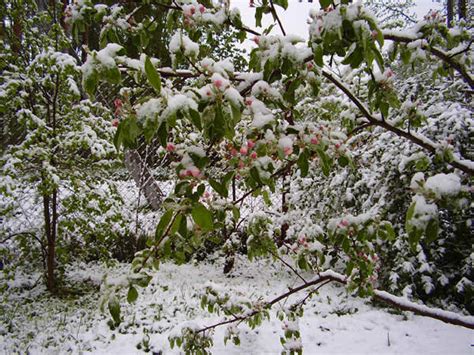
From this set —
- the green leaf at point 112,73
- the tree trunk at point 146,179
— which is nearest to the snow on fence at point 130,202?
the tree trunk at point 146,179

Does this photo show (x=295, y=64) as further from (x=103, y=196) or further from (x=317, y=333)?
(x=103, y=196)

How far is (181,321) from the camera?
10.6 feet

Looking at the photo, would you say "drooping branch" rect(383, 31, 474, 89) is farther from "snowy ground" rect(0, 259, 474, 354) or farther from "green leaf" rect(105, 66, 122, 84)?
"snowy ground" rect(0, 259, 474, 354)

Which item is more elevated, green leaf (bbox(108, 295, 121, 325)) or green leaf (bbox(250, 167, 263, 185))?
green leaf (bbox(250, 167, 263, 185))

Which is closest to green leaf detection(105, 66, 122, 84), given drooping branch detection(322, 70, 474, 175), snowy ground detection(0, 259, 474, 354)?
drooping branch detection(322, 70, 474, 175)

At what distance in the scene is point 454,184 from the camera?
2.55ft

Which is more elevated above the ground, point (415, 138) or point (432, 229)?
point (415, 138)

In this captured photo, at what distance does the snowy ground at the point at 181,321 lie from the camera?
2.74 m

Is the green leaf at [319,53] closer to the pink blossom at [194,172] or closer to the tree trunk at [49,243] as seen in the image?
the pink blossom at [194,172]

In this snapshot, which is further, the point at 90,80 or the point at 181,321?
the point at 181,321

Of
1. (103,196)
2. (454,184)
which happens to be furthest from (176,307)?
(454,184)

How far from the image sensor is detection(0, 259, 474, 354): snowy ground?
2.74 m

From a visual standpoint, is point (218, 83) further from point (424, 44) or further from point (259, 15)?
point (424, 44)

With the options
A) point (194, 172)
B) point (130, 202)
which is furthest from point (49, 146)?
point (194, 172)
